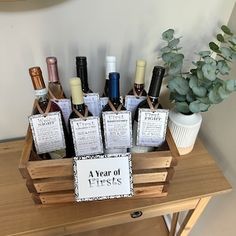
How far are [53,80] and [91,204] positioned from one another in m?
0.38

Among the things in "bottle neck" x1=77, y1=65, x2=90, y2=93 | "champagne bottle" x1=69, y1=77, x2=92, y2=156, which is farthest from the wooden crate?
"bottle neck" x1=77, y1=65, x2=90, y2=93

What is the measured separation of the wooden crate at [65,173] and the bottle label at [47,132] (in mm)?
29

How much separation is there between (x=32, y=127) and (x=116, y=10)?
0.41 meters

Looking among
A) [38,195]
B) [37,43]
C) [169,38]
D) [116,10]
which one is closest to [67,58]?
Answer: [37,43]

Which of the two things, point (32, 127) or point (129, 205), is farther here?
point (129, 205)

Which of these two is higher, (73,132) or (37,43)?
(37,43)

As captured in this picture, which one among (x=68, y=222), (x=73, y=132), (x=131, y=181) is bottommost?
(x=68, y=222)

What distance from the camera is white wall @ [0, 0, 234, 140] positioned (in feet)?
2.30

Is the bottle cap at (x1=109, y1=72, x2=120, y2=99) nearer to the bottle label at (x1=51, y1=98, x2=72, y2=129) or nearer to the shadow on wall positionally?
the bottle label at (x1=51, y1=98, x2=72, y2=129)

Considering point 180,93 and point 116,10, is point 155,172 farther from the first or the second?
point 116,10

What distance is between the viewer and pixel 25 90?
84 cm

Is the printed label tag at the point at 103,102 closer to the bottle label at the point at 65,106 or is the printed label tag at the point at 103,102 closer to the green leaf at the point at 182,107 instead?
the bottle label at the point at 65,106

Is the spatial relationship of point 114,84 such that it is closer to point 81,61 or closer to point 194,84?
point 81,61

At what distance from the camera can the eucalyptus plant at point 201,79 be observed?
2.21 feet
